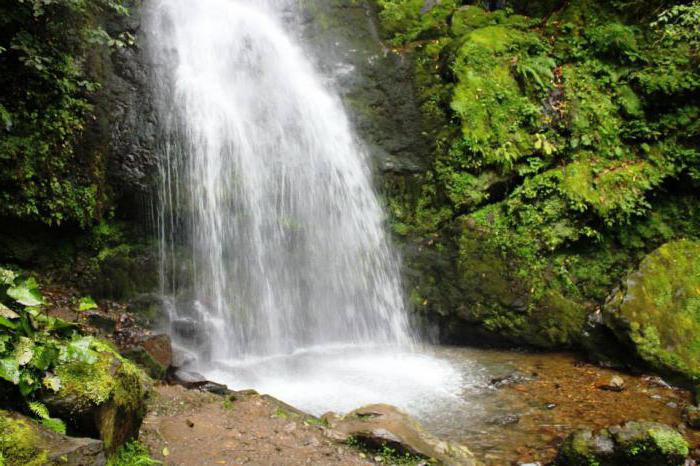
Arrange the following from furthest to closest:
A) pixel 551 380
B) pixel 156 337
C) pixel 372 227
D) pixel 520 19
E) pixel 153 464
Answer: pixel 520 19 < pixel 372 227 < pixel 551 380 < pixel 156 337 < pixel 153 464

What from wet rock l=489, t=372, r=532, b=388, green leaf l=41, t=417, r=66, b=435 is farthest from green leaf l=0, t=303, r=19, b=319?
wet rock l=489, t=372, r=532, b=388

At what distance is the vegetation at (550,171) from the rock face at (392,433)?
3.85m

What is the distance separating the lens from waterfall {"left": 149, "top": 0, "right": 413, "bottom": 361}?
7797mm

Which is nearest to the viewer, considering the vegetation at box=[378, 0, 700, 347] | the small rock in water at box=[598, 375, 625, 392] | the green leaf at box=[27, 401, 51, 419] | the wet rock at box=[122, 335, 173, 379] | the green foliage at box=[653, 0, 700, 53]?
the green leaf at box=[27, 401, 51, 419]

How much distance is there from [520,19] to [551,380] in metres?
7.99

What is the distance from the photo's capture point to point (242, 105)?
30.1 ft

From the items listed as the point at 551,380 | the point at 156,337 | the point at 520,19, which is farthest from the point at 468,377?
the point at 520,19

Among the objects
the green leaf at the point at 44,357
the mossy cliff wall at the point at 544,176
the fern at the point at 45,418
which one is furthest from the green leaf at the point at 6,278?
the mossy cliff wall at the point at 544,176

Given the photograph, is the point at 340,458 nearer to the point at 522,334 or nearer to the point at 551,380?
the point at 551,380

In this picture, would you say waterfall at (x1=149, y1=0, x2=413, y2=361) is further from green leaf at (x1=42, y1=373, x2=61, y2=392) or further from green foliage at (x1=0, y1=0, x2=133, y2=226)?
green leaf at (x1=42, y1=373, x2=61, y2=392)

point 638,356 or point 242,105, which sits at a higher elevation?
point 242,105

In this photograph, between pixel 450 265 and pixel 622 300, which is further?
pixel 450 265

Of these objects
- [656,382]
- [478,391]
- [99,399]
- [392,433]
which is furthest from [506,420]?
[99,399]

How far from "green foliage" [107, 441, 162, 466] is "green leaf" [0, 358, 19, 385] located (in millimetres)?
886
